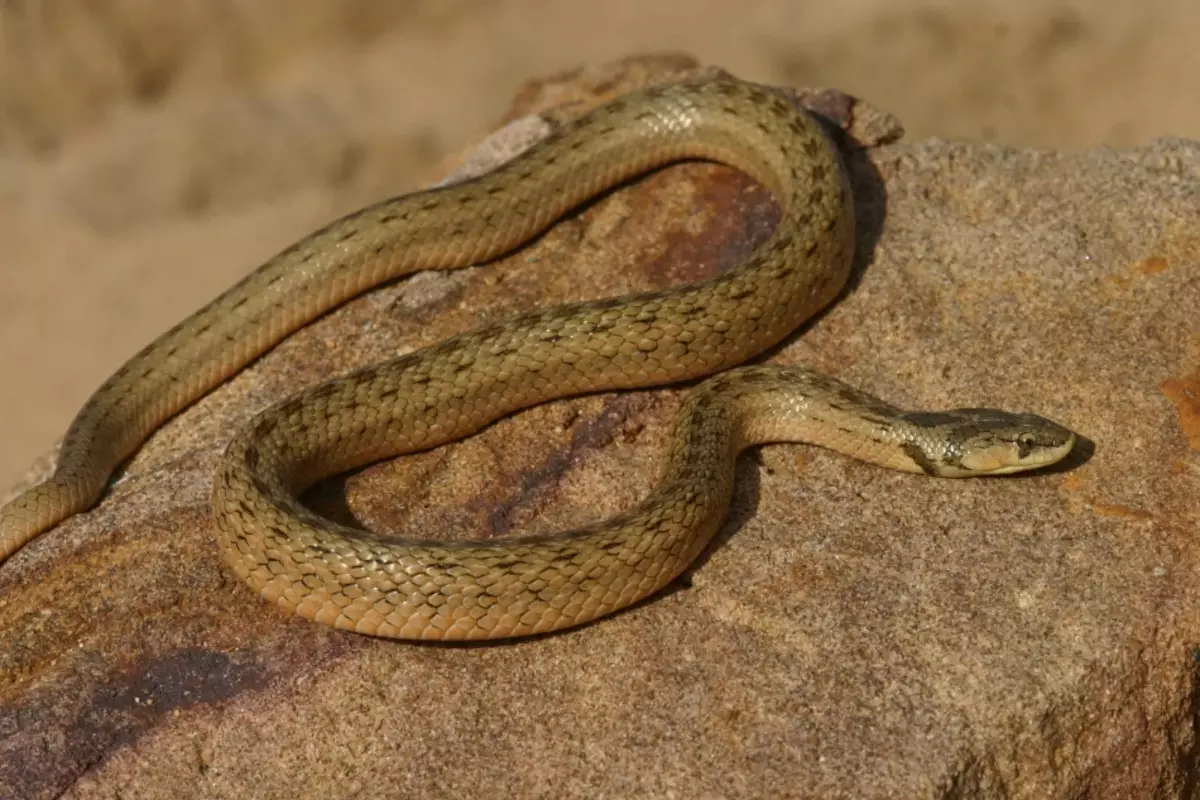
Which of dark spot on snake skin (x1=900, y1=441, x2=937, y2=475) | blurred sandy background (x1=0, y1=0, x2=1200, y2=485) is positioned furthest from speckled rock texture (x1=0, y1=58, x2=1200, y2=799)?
blurred sandy background (x1=0, y1=0, x2=1200, y2=485)

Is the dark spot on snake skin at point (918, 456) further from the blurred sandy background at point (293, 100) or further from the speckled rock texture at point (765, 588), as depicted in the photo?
the blurred sandy background at point (293, 100)

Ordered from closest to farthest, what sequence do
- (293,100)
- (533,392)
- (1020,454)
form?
(1020,454), (533,392), (293,100)

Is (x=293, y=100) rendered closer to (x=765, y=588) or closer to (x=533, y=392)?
(x=533, y=392)

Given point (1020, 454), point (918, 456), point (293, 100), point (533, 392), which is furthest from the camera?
point (293, 100)

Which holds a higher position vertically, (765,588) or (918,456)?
(918,456)

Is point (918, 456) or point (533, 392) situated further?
point (533, 392)

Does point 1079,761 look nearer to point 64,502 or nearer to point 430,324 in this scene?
point 430,324

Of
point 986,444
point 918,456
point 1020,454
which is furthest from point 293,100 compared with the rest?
point 1020,454
